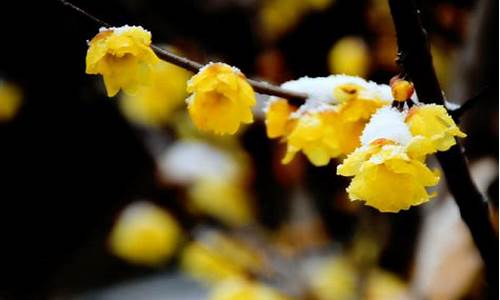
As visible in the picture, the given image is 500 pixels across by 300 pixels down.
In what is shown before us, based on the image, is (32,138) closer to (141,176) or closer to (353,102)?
(141,176)

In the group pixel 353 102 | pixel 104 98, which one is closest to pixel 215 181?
pixel 104 98

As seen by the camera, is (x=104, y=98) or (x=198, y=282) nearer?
(x=104, y=98)

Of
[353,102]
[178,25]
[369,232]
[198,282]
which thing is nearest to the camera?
A: [353,102]

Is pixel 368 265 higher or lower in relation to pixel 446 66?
lower

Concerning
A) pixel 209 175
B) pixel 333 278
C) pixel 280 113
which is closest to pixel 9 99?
pixel 209 175

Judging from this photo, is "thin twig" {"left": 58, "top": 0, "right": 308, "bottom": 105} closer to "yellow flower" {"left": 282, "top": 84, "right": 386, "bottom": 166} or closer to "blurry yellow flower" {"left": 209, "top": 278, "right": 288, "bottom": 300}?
"yellow flower" {"left": 282, "top": 84, "right": 386, "bottom": 166}

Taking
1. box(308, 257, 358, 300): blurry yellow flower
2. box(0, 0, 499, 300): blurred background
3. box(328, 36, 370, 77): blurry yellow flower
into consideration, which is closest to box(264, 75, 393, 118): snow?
box(0, 0, 499, 300): blurred background
